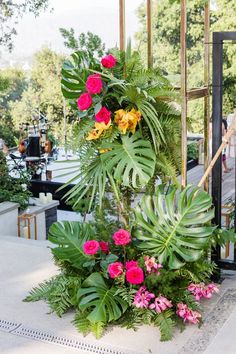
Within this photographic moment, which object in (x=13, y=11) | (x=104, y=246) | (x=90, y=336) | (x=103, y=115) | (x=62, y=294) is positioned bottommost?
(x=90, y=336)

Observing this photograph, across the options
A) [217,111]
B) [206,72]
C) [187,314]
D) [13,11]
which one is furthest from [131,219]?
[13,11]

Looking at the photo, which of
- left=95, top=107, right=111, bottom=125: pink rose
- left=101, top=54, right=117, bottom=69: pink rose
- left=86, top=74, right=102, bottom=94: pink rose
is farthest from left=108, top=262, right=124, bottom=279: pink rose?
left=101, top=54, right=117, bottom=69: pink rose

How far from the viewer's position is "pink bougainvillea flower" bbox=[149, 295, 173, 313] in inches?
109

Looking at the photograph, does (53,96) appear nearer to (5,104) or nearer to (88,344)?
(5,104)

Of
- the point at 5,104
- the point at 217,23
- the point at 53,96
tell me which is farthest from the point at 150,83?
the point at 5,104

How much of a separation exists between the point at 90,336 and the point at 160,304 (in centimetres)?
39

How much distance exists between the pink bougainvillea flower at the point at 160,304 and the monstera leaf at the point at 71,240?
46cm

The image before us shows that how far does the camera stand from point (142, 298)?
9.16ft

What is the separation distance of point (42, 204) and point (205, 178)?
4.35m

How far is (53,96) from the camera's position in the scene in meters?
18.9

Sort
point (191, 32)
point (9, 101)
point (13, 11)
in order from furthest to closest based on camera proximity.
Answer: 1. point (9, 101)
2. point (191, 32)
3. point (13, 11)

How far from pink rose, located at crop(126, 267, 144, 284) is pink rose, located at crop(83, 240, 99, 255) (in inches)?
8.5

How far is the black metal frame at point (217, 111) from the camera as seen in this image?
312cm

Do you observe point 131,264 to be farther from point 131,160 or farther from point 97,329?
point 131,160
